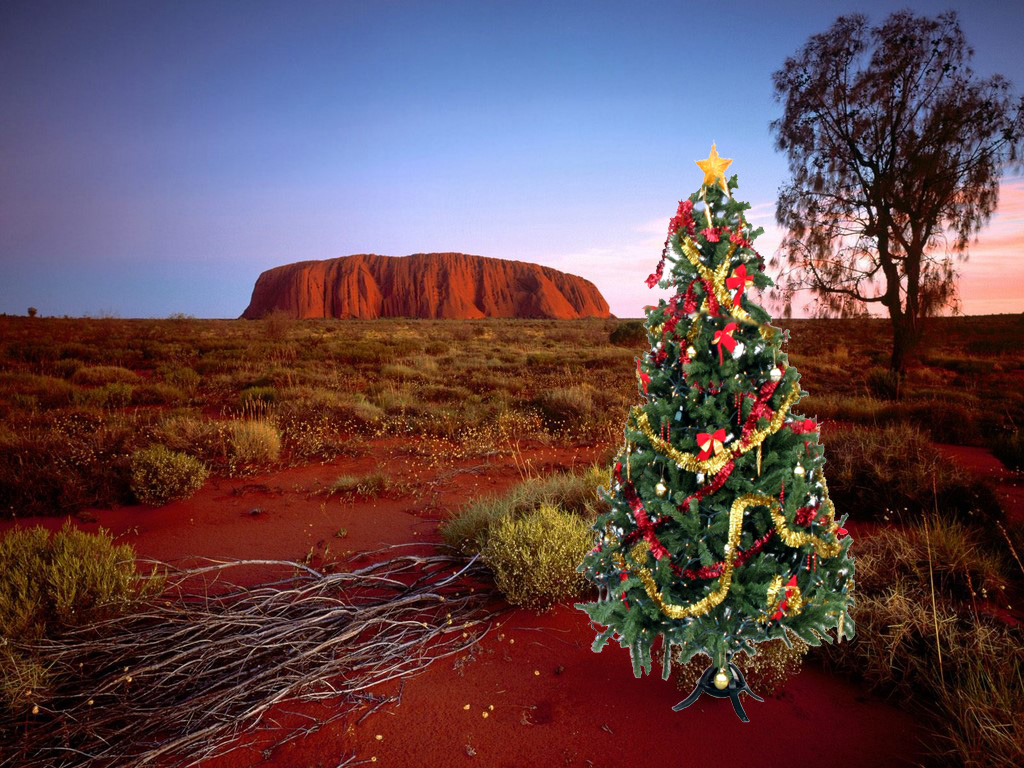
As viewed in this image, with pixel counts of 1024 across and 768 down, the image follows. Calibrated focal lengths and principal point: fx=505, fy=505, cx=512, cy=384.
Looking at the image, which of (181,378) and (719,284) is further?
(181,378)

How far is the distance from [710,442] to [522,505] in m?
3.03

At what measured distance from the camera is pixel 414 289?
95.6 metres

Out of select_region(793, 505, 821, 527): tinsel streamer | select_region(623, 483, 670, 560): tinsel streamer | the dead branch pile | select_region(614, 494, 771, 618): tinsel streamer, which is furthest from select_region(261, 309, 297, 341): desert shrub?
select_region(793, 505, 821, 527): tinsel streamer

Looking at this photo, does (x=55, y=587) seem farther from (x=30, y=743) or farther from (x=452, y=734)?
(x=452, y=734)

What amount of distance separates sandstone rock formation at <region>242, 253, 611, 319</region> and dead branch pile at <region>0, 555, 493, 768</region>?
8838cm

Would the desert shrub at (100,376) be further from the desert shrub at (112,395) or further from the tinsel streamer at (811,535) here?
the tinsel streamer at (811,535)

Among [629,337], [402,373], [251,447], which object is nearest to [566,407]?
[251,447]

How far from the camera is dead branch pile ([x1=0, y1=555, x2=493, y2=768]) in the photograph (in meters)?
2.47

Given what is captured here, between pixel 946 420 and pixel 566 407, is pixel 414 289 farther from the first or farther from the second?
pixel 946 420

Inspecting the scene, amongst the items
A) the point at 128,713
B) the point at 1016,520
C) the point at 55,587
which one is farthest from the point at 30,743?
the point at 1016,520

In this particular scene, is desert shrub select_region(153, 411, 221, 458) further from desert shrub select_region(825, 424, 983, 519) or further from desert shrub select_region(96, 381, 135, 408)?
desert shrub select_region(825, 424, 983, 519)

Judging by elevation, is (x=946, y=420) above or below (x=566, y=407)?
below

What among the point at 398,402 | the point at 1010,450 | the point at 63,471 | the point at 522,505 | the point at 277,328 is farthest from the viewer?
the point at 277,328

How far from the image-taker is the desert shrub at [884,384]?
11.8m
